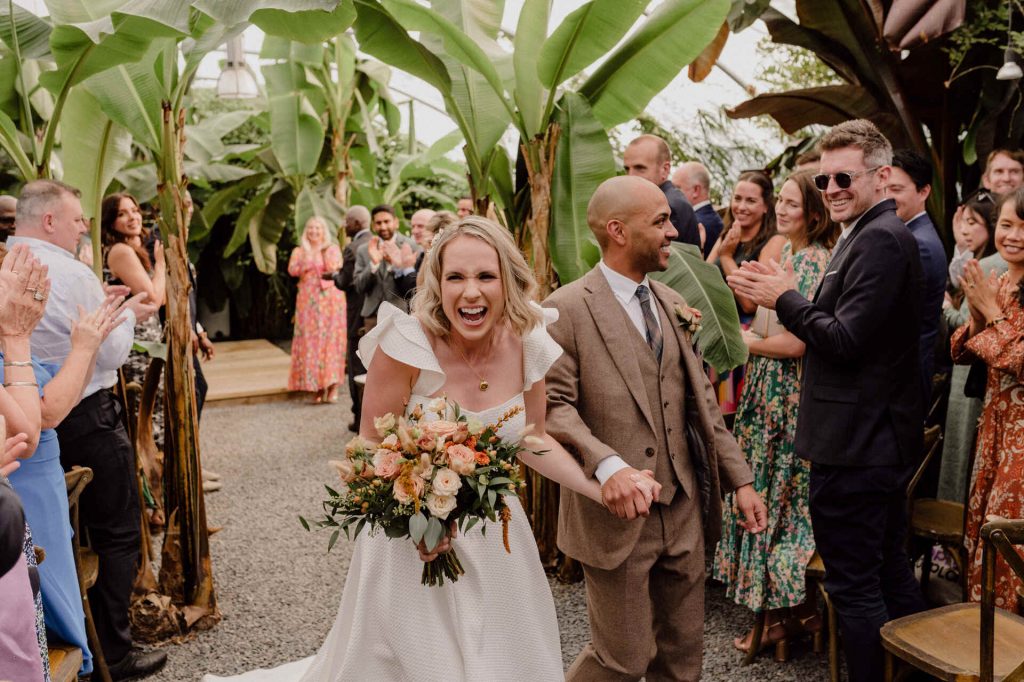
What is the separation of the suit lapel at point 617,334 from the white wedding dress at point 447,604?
225 millimetres

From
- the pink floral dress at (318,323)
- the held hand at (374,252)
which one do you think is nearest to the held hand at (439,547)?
the held hand at (374,252)

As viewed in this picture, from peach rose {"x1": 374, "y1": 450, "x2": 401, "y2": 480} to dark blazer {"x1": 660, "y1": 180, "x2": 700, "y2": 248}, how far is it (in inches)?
106

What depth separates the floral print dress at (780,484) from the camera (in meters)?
3.92

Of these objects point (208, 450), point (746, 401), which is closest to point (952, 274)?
point (746, 401)

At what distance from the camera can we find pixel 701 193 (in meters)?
5.91

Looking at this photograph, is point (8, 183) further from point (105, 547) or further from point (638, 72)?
point (638, 72)

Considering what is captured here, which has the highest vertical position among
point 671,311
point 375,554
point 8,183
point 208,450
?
point 8,183

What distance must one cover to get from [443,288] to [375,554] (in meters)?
0.82

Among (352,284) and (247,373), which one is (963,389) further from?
(247,373)

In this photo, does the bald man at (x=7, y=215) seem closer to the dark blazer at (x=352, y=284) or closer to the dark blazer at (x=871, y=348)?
the dark blazer at (x=352, y=284)

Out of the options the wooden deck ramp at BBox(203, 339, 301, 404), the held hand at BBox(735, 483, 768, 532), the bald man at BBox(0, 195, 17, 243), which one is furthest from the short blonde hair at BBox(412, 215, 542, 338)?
the wooden deck ramp at BBox(203, 339, 301, 404)

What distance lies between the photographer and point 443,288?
2590 millimetres

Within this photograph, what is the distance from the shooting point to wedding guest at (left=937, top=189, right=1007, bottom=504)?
4.29 metres

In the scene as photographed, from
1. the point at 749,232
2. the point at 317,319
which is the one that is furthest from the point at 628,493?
the point at 317,319
